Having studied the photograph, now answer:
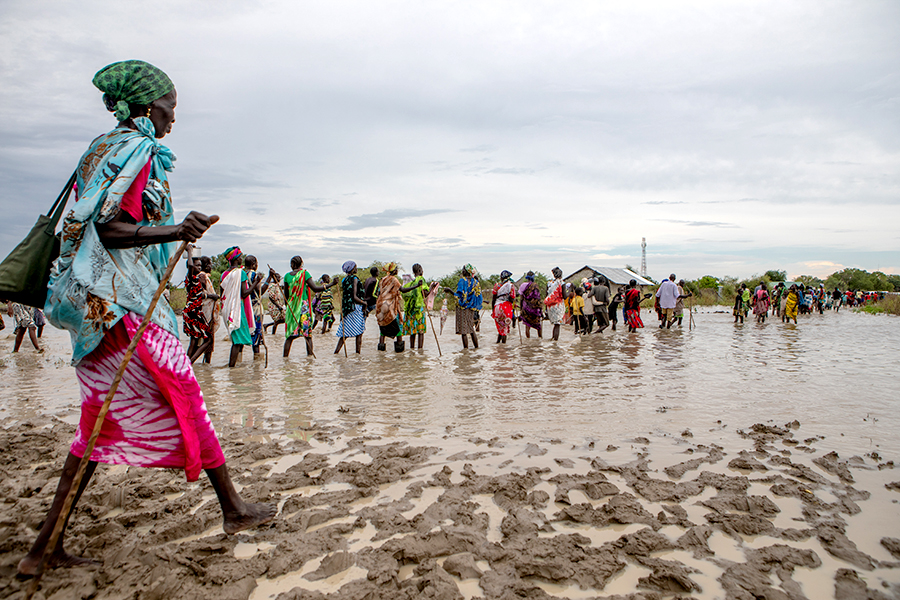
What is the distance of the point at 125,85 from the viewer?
2.52m

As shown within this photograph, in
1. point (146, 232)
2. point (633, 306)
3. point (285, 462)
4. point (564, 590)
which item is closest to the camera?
point (564, 590)

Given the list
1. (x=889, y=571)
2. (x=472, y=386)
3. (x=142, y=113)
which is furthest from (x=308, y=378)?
(x=889, y=571)

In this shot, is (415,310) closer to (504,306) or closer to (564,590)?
(504,306)

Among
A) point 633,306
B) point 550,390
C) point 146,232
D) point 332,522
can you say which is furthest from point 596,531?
point 633,306

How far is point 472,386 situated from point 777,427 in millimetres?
3514

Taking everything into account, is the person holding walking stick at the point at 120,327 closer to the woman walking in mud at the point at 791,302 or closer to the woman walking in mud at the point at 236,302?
the woman walking in mud at the point at 236,302

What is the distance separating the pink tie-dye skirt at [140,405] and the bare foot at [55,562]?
42 centimetres

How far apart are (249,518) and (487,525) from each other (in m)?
1.15

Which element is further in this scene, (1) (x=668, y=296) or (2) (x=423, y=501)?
(1) (x=668, y=296)

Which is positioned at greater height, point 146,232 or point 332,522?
point 146,232

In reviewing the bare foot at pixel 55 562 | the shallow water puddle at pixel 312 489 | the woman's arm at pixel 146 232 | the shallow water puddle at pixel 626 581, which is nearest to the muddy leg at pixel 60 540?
the bare foot at pixel 55 562

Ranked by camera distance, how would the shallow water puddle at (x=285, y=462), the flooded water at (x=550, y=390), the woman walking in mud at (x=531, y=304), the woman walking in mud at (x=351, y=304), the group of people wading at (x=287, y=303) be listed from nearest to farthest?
the shallow water puddle at (x=285, y=462)
the flooded water at (x=550, y=390)
the group of people wading at (x=287, y=303)
the woman walking in mud at (x=351, y=304)
the woman walking in mud at (x=531, y=304)

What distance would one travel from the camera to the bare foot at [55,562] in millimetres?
2216

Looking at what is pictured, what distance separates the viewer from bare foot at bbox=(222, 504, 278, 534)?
2555mm
